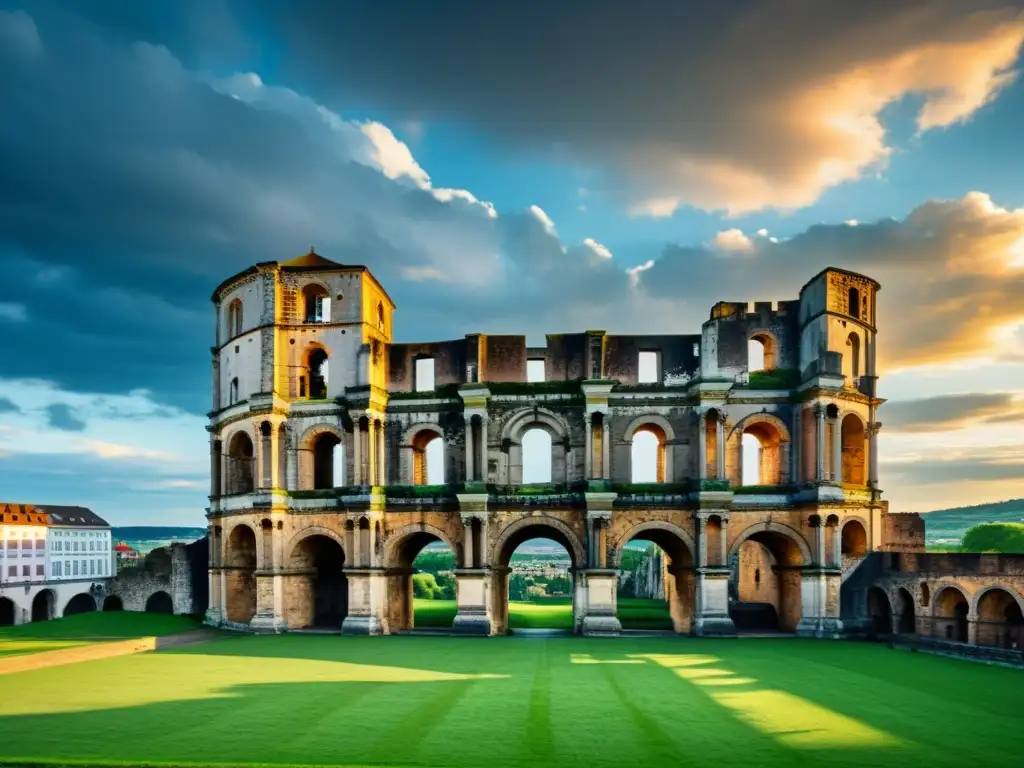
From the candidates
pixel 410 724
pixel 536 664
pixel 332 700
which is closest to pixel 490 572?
pixel 536 664

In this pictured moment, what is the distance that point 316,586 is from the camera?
1432 inches

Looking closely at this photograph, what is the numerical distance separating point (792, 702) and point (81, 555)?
67.2 m

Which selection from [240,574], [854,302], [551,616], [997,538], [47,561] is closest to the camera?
[854,302]

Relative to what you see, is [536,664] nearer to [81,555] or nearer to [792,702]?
[792,702]

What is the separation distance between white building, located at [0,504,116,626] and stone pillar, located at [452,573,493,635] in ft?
113

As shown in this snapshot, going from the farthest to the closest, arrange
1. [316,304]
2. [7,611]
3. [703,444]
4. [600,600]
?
1. [7,611]
2. [316,304]
3. [703,444]
4. [600,600]

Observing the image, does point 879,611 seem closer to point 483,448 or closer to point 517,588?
point 483,448

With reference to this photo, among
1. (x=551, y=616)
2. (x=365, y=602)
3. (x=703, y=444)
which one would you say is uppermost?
(x=703, y=444)

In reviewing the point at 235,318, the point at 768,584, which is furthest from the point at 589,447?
the point at 235,318

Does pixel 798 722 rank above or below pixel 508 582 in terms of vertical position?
above

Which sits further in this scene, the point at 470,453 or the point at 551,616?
the point at 551,616

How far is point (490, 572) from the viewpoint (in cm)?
3091

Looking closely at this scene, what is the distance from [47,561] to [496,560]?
1906 inches

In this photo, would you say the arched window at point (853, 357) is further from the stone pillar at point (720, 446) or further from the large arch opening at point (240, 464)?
the large arch opening at point (240, 464)
